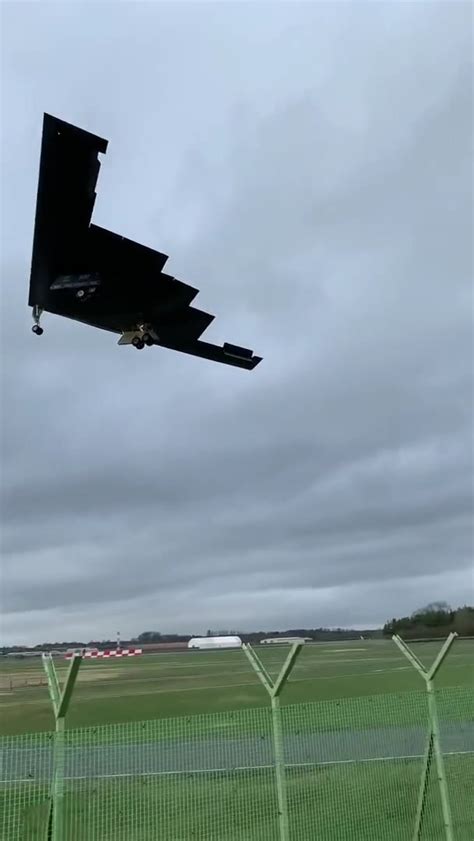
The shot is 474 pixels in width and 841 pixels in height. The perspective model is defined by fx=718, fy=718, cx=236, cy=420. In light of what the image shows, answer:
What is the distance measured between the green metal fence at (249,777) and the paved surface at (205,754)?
2 centimetres

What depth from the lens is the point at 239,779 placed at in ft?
31.5

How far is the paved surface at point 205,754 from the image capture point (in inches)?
301

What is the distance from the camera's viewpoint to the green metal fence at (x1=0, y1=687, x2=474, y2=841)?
7449 mm

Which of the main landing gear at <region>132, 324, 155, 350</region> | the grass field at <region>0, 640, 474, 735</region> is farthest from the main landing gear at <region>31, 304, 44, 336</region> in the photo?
the grass field at <region>0, 640, 474, 735</region>

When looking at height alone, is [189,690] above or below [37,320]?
below

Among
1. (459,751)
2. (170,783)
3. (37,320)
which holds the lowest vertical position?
(459,751)

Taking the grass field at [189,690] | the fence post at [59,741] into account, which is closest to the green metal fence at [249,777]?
the fence post at [59,741]

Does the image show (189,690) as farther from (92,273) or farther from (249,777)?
(92,273)

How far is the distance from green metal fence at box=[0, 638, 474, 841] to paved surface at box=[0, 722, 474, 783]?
2 cm

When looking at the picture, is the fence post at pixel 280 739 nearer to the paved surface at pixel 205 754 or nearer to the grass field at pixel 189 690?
the paved surface at pixel 205 754

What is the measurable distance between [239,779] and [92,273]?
686 centimetres

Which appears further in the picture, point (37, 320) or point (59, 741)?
point (37, 320)

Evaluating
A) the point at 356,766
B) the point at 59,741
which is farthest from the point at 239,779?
the point at 59,741

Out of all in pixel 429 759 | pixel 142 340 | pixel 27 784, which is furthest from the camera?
pixel 142 340
